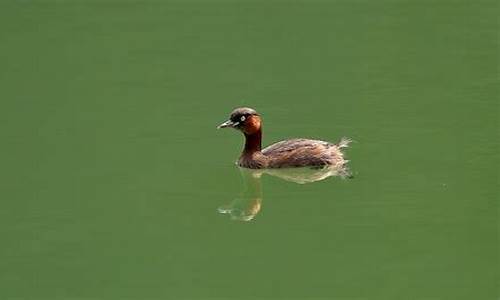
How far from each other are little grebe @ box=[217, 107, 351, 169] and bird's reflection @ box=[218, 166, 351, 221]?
44 mm

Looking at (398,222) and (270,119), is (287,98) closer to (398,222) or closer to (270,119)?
(270,119)

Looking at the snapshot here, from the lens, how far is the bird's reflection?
25.1 feet

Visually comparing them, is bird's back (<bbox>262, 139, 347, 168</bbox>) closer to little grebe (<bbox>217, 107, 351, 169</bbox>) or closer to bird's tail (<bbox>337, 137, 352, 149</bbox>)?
little grebe (<bbox>217, 107, 351, 169</bbox>)

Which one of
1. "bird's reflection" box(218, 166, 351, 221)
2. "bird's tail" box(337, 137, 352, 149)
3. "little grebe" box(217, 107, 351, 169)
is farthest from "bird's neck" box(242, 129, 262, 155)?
"bird's tail" box(337, 137, 352, 149)

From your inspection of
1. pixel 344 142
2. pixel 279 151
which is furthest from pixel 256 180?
pixel 344 142

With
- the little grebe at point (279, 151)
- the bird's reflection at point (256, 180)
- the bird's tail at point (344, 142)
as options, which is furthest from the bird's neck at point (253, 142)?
the bird's tail at point (344, 142)

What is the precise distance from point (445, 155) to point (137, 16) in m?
5.96

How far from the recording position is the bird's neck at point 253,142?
8.62m

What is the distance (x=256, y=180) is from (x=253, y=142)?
37cm

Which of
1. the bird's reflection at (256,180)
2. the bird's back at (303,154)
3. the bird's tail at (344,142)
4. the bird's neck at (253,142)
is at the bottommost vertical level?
the bird's reflection at (256,180)

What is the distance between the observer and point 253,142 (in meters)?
8.63

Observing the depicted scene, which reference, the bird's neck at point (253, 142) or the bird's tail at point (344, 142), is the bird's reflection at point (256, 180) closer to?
the bird's neck at point (253, 142)

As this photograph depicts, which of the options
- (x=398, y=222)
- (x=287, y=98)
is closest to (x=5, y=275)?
(x=398, y=222)

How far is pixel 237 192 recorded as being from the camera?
8023 millimetres
